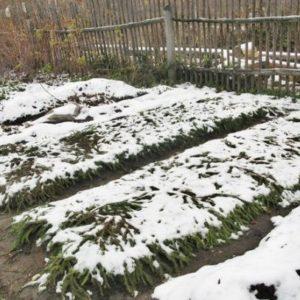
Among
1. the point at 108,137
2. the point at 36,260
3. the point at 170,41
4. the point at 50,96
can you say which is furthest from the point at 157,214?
the point at 170,41

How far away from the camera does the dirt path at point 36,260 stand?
8.93ft

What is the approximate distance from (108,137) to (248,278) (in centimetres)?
314

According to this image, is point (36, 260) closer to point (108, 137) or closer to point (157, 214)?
point (157, 214)

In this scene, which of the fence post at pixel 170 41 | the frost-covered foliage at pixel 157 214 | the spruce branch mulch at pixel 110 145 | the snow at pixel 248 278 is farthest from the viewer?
the fence post at pixel 170 41

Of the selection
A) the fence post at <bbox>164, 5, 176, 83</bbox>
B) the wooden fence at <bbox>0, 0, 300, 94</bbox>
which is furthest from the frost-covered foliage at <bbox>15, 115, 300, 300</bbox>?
the fence post at <bbox>164, 5, 176, 83</bbox>

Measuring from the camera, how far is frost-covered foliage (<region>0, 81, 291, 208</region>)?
13.8 feet

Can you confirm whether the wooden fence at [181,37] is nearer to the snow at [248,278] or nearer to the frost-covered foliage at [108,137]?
the frost-covered foliage at [108,137]

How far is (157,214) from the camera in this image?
3.26 metres

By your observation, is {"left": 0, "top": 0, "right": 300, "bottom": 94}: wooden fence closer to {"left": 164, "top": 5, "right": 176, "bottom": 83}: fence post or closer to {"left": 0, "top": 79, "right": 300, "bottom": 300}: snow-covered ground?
{"left": 164, "top": 5, "right": 176, "bottom": 83}: fence post

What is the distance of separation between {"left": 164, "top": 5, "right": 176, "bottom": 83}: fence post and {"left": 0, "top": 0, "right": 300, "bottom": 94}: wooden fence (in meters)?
0.02

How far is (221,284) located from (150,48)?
251 inches

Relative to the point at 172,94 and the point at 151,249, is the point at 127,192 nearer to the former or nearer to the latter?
the point at 151,249

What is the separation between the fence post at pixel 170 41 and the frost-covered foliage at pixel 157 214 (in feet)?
12.1

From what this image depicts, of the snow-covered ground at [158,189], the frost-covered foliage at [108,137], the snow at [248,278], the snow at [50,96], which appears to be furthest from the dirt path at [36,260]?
the snow at [50,96]
